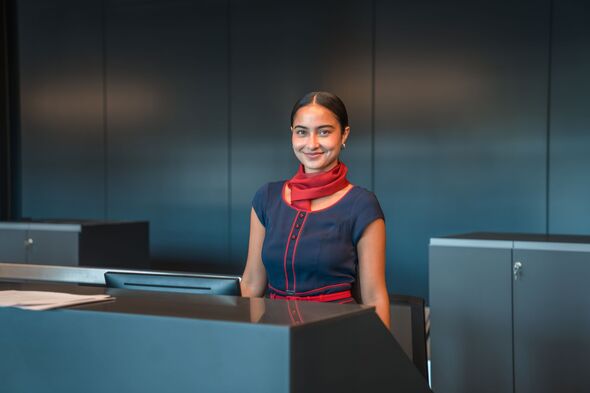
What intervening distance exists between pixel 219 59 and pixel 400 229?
7.58 ft

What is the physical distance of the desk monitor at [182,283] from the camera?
70.4 inches

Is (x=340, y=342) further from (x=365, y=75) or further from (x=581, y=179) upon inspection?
(x=365, y=75)

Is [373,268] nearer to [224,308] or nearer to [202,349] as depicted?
[224,308]

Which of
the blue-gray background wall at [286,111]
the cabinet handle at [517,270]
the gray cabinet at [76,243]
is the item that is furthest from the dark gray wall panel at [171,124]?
the cabinet handle at [517,270]

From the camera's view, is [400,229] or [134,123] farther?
[134,123]

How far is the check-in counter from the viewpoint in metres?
1.29

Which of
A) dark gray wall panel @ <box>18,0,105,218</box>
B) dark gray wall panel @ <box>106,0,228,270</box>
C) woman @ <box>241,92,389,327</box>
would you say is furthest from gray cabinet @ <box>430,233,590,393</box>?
dark gray wall panel @ <box>18,0,105,218</box>

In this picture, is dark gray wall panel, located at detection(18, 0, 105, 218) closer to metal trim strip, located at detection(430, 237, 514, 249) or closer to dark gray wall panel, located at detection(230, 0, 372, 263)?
dark gray wall panel, located at detection(230, 0, 372, 263)

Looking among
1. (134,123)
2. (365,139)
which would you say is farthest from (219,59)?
(365,139)

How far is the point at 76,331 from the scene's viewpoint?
57.5 inches

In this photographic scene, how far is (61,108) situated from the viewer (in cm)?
806

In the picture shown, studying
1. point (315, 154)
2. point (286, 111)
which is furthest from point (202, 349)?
point (286, 111)

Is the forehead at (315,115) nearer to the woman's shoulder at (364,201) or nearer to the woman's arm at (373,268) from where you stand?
the woman's shoulder at (364,201)

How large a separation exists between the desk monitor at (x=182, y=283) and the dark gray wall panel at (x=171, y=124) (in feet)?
17.7
